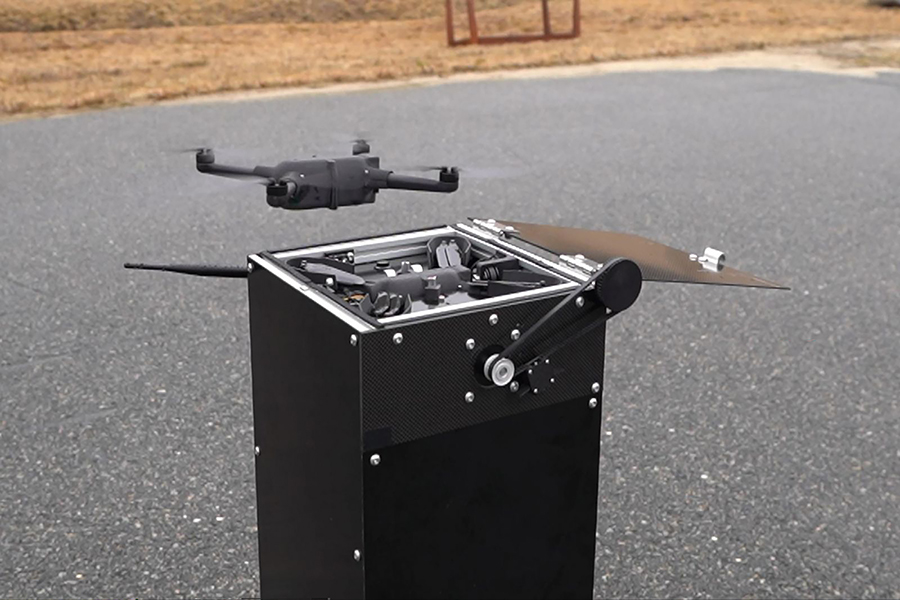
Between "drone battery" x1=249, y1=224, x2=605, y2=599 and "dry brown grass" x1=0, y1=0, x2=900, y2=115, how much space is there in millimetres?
6998

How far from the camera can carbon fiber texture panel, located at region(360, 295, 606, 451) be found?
1635 mm

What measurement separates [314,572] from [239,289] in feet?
9.35

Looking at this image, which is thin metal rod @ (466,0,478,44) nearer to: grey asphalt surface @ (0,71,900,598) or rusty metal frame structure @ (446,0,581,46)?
rusty metal frame structure @ (446,0,581,46)

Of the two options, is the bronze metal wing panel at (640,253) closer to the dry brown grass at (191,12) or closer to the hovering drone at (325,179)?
the hovering drone at (325,179)

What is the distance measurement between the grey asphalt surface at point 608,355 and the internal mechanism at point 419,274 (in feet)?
0.78

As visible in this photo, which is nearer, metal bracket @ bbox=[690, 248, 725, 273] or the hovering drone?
the hovering drone

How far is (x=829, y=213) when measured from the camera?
5.91 metres

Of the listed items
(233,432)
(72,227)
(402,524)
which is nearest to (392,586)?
(402,524)

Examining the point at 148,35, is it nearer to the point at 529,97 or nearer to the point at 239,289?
the point at 529,97

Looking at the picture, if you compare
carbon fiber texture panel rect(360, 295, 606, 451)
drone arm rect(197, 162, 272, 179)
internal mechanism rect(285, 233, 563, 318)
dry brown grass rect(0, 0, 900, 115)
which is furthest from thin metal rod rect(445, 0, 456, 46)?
carbon fiber texture panel rect(360, 295, 606, 451)

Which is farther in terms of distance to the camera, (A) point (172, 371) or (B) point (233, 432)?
(A) point (172, 371)

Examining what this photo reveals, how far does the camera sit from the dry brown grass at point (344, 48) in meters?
9.06

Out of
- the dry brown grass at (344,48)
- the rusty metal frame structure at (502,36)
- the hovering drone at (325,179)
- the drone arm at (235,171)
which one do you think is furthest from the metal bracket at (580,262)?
the rusty metal frame structure at (502,36)

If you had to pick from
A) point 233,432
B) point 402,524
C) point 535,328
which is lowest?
point 233,432
